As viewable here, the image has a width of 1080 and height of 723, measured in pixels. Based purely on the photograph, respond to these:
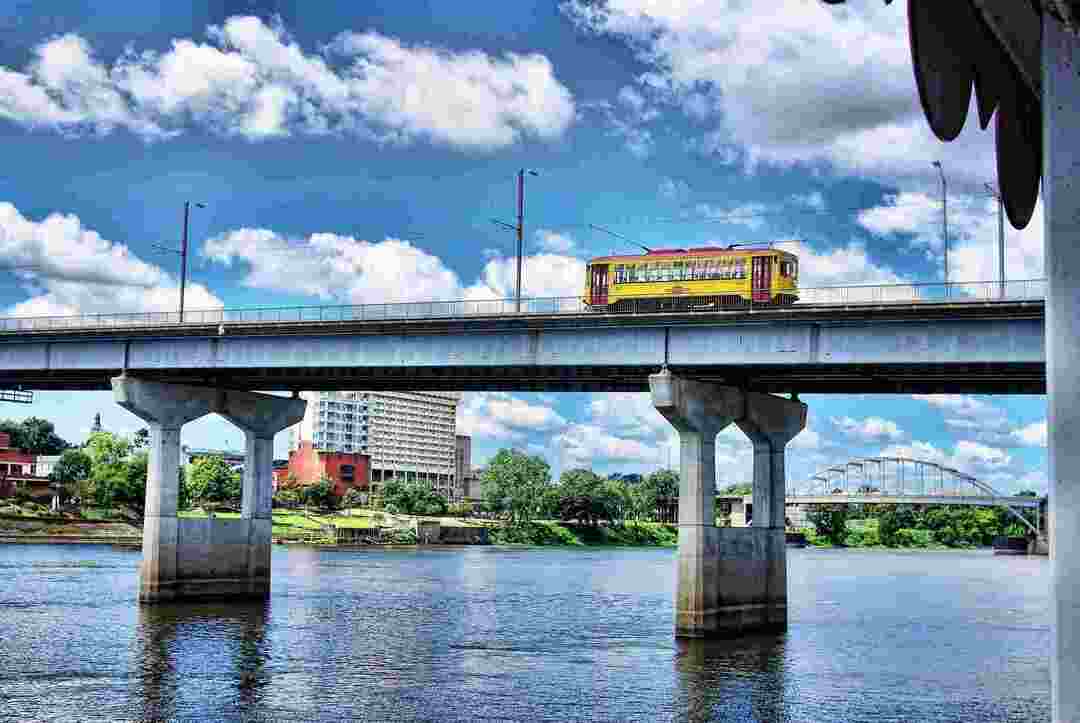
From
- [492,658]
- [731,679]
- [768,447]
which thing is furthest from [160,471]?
[731,679]

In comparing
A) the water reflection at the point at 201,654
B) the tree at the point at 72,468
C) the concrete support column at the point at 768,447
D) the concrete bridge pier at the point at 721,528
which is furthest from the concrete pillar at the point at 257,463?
the tree at the point at 72,468

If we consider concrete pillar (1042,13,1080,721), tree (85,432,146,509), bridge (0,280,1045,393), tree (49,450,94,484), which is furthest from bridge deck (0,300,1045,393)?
tree (49,450,94,484)

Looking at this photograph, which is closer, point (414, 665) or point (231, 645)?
point (414, 665)

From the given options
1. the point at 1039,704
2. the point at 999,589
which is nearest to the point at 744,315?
the point at 1039,704

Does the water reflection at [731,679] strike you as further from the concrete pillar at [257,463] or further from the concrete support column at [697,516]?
the concrete pillar at [257,463]

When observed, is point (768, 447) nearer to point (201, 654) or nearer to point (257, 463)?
point (257, 463)

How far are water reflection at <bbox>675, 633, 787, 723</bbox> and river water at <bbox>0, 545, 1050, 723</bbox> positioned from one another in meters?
0.13

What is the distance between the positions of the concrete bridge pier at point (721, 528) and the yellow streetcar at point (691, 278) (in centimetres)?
622

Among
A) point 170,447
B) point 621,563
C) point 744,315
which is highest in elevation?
point 744,315

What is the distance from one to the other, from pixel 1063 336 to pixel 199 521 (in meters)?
60.3

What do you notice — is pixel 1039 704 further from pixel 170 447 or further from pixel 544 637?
pixel 170 447

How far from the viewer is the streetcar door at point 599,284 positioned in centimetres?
6962

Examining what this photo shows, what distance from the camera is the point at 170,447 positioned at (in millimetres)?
67938

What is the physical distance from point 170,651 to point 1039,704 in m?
29.6
